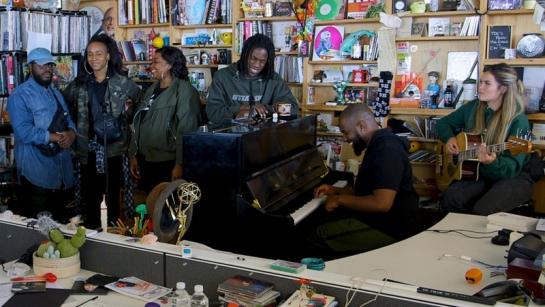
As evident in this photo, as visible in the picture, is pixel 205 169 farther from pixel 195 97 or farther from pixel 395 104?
pixel 395 104

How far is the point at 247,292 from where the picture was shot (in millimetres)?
1621

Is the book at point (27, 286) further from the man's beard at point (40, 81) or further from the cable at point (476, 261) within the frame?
the man's beard at point (40, 81)

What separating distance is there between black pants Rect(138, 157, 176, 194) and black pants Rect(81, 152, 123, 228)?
157 mm

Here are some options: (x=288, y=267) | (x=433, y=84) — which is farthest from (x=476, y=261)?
(x=433, y=84)

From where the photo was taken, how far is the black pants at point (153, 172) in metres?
4.02

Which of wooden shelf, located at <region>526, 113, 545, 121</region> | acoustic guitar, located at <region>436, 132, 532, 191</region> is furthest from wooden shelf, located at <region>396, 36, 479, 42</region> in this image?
acoustic guitar, located at <region>436, 132, 532, 191</region>

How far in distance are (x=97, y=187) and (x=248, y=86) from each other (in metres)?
1.27

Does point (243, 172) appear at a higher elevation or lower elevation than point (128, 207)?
higher

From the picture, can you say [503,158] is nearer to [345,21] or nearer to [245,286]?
[345,21]

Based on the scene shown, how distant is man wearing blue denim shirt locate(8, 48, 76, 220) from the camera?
12.5ft

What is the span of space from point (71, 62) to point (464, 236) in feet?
12.3

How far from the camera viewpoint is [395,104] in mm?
4695

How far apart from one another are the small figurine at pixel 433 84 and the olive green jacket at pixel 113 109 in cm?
→ 225

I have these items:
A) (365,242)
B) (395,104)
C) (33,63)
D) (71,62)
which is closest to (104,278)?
(365,242)
